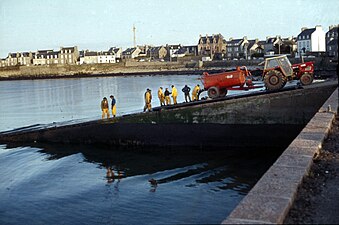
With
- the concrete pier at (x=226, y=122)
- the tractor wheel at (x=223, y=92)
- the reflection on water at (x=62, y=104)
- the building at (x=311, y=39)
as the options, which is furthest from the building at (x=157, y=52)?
the concrete pier at (x=226, y=122)

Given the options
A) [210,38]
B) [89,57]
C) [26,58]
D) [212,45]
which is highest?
[210,38]

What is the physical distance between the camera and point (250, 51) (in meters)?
130

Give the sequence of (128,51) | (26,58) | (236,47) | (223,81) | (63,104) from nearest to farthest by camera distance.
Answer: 1. (223,81)
2. (63,104)
3. (236,47)
4. (26,58)
5. (128,51)

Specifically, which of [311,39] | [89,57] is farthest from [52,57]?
[311,39]

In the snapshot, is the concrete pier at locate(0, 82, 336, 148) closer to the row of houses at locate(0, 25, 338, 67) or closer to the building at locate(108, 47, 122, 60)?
the row of houses at locate(0, 25, 338, 67)

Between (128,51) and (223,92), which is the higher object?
(128,51)

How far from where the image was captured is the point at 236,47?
135m

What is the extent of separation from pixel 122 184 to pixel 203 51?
133 m

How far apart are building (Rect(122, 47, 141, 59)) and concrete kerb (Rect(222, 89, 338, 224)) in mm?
163865

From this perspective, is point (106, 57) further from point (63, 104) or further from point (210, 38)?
point (63, 104)

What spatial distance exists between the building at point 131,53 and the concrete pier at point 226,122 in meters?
152

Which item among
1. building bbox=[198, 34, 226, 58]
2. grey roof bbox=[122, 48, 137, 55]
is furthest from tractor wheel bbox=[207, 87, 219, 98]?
grey roof bbox=[122, 48, 137, 55]

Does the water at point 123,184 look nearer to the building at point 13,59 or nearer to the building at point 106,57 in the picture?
the building at point 106,57

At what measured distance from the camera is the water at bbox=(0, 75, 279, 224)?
10375 mm
